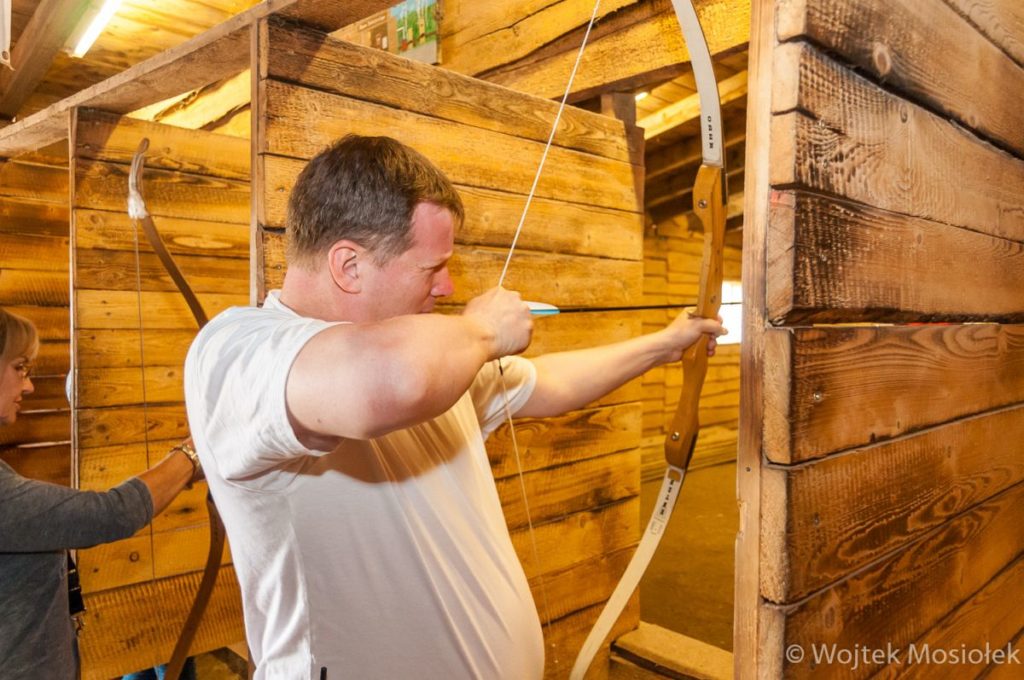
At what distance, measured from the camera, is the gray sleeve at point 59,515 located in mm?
1384

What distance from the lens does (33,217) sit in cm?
304

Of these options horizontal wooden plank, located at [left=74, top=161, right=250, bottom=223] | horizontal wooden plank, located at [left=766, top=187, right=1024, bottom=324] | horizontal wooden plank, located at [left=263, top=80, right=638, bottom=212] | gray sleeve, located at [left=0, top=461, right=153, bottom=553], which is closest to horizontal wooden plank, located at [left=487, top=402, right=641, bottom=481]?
horizontal wooden plank, located at [left=263, top=80, right=638, bottom=212]

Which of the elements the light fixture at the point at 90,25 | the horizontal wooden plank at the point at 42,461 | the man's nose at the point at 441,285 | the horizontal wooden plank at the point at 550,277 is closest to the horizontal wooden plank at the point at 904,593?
the man's nose at the point at 441,285

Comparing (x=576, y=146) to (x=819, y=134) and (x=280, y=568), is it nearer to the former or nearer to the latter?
(x=819, y=134)

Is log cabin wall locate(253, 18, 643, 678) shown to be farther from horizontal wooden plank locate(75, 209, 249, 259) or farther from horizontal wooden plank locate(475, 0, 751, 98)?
horizontal wooden plank locate(75, 209, 249, 259)

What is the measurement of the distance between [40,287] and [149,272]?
1.10m

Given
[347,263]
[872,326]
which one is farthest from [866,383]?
[347,263]

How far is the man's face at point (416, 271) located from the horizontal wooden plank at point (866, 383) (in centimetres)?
47

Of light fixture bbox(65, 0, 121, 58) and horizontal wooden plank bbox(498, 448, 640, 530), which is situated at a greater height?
light fixture bbox(65, 0, 121, 58)

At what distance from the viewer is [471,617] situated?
116cm

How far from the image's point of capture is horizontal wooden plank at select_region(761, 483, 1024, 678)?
3.01 ft

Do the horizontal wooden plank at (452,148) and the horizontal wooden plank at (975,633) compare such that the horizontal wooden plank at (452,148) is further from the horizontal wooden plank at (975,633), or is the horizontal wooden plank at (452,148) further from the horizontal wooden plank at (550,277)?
the horizontal wooden plank at (975,633)

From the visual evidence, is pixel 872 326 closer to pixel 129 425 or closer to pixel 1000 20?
pixel 1000 20

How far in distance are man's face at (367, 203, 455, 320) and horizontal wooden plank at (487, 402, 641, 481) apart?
87 centimetres
